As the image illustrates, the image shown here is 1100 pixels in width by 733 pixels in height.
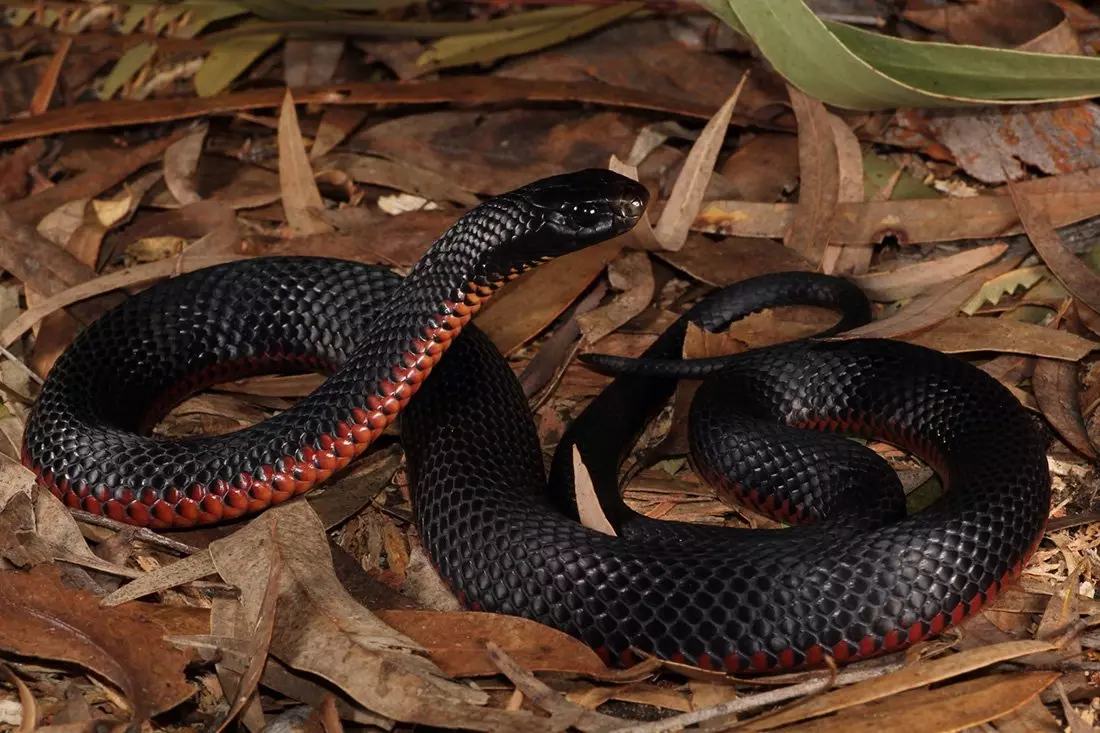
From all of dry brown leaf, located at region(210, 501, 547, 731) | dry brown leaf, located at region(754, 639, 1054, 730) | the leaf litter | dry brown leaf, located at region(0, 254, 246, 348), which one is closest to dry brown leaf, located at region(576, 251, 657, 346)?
the leaf litter

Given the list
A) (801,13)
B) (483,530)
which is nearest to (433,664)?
(483,530)

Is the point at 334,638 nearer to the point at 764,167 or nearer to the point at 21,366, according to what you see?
the point at 21,366

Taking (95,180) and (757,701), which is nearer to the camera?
(757,701)

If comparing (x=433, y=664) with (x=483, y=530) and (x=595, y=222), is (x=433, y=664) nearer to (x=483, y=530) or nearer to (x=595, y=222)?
(x=483, y=530)

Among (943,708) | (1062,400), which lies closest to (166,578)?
(943,708)

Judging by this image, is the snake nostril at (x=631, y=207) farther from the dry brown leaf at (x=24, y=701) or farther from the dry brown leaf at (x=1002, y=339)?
the dry brown leaf at (x=24, y=701)

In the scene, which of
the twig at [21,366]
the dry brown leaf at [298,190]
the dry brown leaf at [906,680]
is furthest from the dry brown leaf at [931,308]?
the twig at [21,366]

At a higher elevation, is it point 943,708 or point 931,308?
point 931,308
